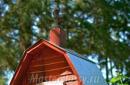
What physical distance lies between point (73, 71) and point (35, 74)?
29.4 inches

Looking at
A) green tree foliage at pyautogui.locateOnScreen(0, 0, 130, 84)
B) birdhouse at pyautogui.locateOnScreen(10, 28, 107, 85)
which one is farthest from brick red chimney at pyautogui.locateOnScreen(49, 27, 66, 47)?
green tree foliage at pyautogui.locateOnScreen(0, 0, 130, 84)

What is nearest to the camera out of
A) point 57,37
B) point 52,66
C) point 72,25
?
point 52,66

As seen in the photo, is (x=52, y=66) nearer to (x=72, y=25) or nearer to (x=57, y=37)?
(x=57, y=37)

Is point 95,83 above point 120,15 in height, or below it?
below

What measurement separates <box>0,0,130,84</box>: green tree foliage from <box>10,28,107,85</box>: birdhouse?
15.3 feet

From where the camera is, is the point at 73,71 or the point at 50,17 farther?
the point at 50,17

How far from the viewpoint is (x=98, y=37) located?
37.7 ft

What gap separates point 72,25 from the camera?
1180 cm

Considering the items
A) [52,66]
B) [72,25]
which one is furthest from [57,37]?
[72,25]

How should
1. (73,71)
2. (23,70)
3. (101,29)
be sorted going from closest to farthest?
(73,71) → (23,70) → (101,29)

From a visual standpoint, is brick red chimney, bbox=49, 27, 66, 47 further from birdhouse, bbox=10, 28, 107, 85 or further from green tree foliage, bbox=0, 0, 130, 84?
green tree foliage, bbox=0, 0, 130, 84

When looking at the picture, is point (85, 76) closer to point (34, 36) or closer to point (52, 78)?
point (52, 78)

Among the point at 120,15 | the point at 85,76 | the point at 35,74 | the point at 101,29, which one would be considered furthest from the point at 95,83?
the point at 120,15

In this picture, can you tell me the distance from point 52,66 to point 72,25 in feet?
17.3
